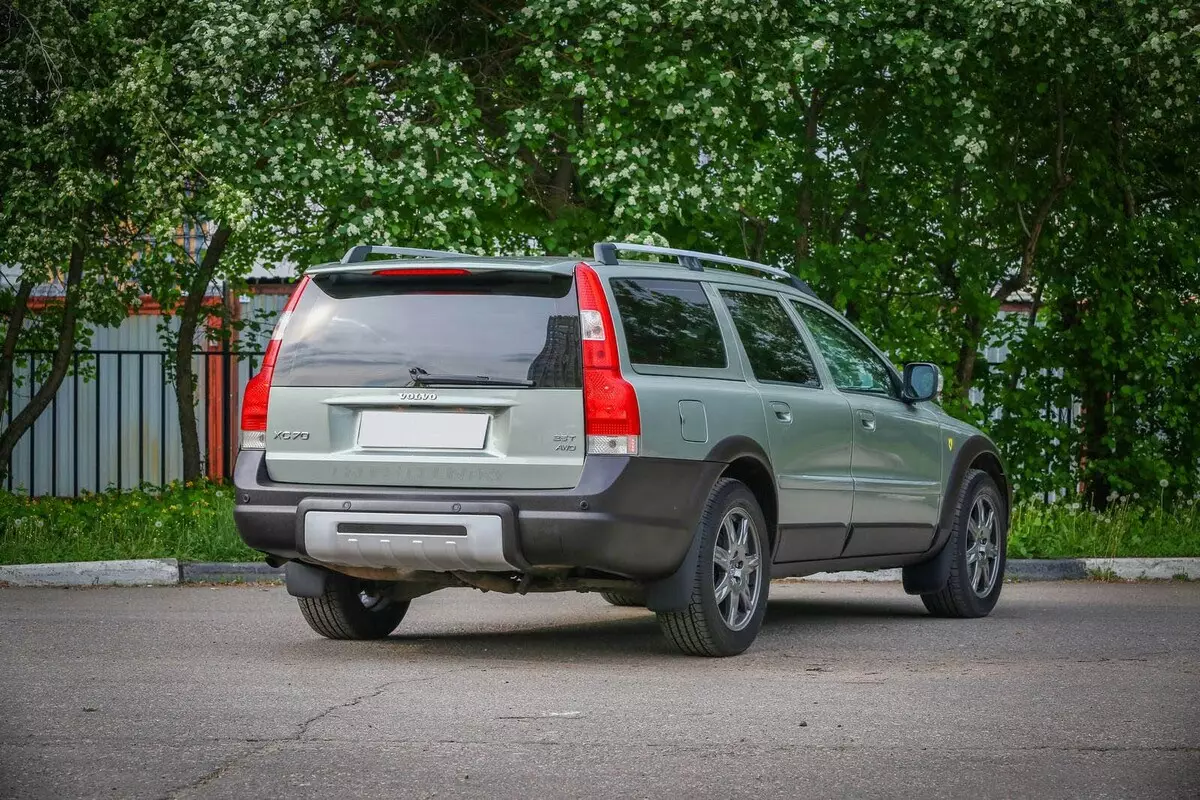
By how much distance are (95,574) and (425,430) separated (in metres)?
5.24

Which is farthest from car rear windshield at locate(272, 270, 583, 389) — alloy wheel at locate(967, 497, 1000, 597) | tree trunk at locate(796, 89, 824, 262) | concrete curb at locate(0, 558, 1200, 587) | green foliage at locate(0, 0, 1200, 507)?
tree trunk at locate(796, 89, 824, 262)

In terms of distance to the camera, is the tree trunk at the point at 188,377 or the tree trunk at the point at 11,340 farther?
the tree trunk at the point at 188,377

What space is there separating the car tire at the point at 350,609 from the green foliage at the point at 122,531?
380 cm

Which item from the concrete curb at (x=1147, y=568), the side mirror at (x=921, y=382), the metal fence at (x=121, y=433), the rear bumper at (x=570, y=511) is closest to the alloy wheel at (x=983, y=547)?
the side mirror at (x=921, y=382)

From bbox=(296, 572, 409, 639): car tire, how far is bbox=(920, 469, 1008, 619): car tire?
306 cm

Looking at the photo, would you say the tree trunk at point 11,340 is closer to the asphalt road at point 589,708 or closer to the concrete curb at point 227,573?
the concrete curb at point 227,573

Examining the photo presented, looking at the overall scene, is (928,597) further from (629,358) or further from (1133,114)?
(1133,114)

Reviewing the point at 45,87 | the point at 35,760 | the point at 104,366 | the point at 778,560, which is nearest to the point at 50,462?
the point at 104,366

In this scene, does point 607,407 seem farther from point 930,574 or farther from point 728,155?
point 728,155

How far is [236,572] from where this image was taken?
465 inches

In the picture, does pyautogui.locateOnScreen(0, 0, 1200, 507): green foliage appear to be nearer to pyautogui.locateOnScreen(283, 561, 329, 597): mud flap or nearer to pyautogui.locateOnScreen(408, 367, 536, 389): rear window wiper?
pyautogui.locateOnScreen(283, 561, 329, 597): mud flap

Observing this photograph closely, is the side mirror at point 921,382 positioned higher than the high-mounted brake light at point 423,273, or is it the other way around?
the high-mounted brake light at point 423,273

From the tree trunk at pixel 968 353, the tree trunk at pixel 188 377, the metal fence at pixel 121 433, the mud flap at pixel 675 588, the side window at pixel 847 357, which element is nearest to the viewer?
the mud flap at pixel 675 588

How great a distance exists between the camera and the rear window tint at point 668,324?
7.32 m
